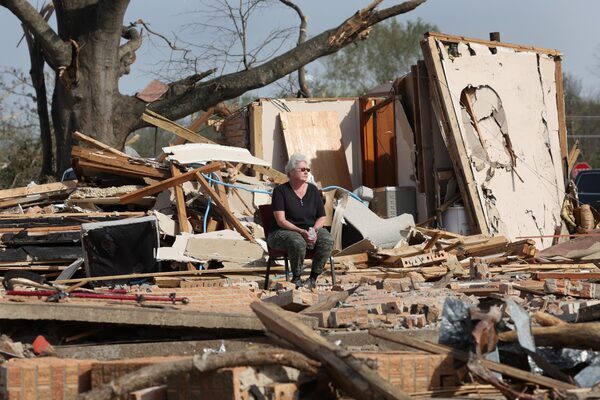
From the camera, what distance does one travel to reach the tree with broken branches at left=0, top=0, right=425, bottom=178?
781 inches

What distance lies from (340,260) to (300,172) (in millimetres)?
2562

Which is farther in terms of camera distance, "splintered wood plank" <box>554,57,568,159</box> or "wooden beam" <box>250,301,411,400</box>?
"splintered wood plank" <box>554,57,568,159</box>

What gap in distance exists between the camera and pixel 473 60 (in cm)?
1761

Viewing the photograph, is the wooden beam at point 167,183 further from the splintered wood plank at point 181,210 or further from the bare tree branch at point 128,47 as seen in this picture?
the bare tree branch at point 128,47

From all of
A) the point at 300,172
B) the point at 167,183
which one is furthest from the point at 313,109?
the point at 300,172

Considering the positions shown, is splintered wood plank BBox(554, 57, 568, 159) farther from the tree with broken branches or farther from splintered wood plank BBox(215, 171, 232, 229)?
splintered wood plank BBox(215, 171, 232, 229)

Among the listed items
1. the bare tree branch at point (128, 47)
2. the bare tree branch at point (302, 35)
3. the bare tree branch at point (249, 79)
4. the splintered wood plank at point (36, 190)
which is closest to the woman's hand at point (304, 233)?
the splintered wood plank at point (36, 190)

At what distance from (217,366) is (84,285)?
649cm

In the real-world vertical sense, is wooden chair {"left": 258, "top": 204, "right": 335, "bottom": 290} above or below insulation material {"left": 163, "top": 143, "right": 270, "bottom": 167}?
below

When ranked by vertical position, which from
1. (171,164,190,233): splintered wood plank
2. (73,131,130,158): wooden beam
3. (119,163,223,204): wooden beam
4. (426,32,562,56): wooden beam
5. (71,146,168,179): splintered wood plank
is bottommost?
(171,164,190,233): splintered wood plank

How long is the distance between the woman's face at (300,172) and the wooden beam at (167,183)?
3292mm

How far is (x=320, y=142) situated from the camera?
20.0 meters

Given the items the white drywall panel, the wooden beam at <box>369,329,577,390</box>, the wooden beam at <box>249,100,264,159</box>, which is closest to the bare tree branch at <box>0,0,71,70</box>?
the wooden beam at <box>249,100,264,159</box>

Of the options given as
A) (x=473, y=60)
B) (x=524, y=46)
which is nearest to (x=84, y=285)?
(x=473, y=60)
